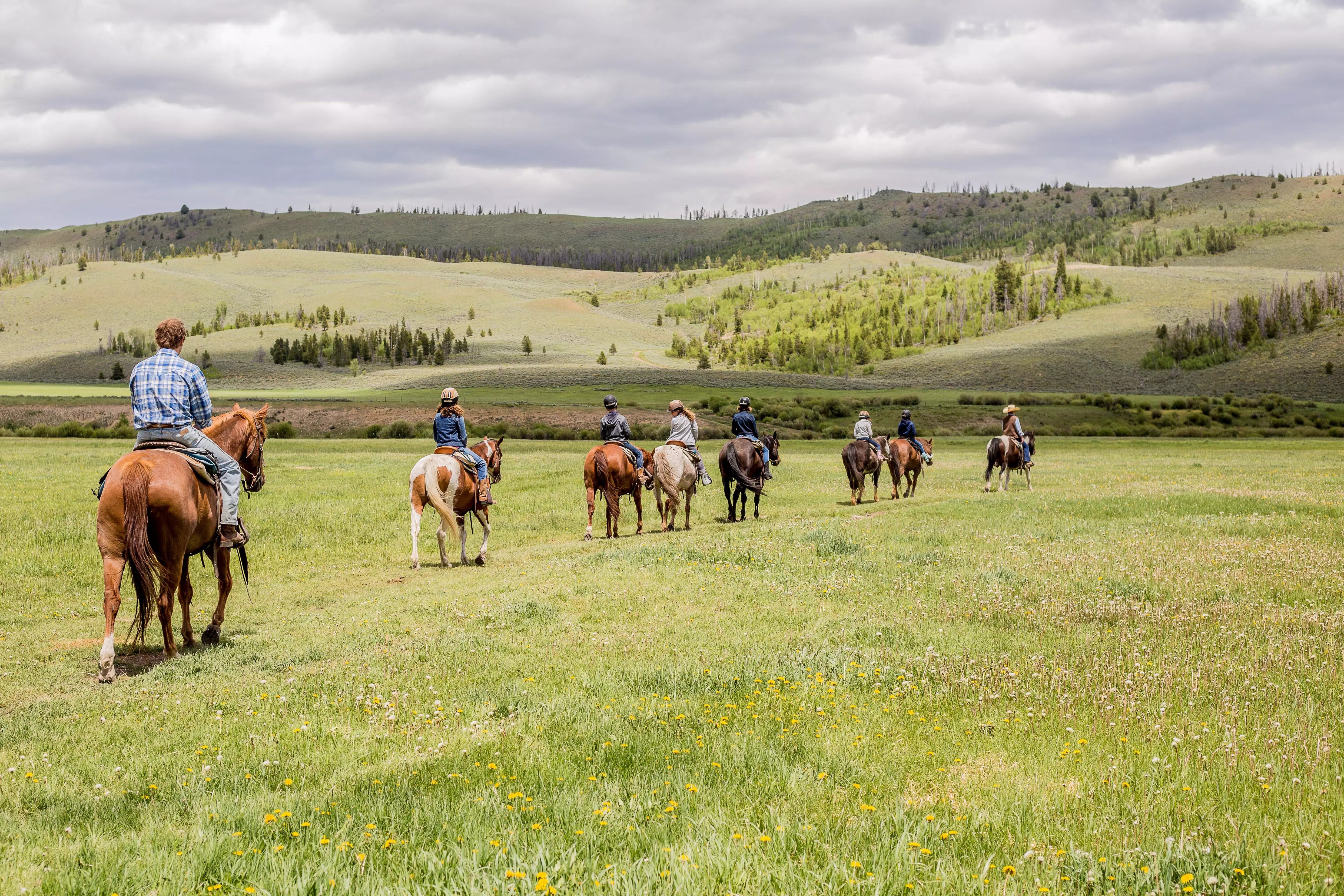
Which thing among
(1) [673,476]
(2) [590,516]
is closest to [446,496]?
(2) [590,516]

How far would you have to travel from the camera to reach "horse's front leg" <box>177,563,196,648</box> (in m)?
12.6

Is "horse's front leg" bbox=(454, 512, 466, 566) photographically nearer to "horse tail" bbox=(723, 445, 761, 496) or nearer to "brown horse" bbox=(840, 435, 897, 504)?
"horse tail" bbox=(723, 445, 761, 496)

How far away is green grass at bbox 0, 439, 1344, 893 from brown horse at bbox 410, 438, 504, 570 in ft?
5.31

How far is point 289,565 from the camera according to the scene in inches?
780

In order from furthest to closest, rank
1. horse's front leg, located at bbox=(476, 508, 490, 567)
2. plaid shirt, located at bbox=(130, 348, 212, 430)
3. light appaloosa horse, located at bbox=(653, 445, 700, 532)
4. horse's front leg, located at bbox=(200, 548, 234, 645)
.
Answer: light appaloosa horse, located at bbox=(653, 445, 700, 532) → horse's front leg, located at bbox=(476, 508, 490, 567) → horse's front leg, located at bbox=(200, 548, 234, 645) → plaid shirt, located at bbox=(130, 348, 212, 430)

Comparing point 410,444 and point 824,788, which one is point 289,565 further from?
point 410,444

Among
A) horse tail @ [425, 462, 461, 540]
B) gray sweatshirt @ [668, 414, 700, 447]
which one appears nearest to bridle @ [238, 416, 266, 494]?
horse tail @ [425, 462, 461, 540]

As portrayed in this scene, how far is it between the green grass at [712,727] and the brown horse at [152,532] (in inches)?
26.7

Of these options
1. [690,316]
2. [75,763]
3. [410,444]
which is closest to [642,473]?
[75,763]

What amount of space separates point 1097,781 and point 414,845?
4.33 m

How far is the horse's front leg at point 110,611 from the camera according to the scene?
10727 millimetres

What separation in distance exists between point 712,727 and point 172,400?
861 cm

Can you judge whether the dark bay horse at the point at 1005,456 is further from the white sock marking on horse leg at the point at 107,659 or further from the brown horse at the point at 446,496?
the white sock marking on horse leg at the point at 107,659

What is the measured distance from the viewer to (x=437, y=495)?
19.6 metres
